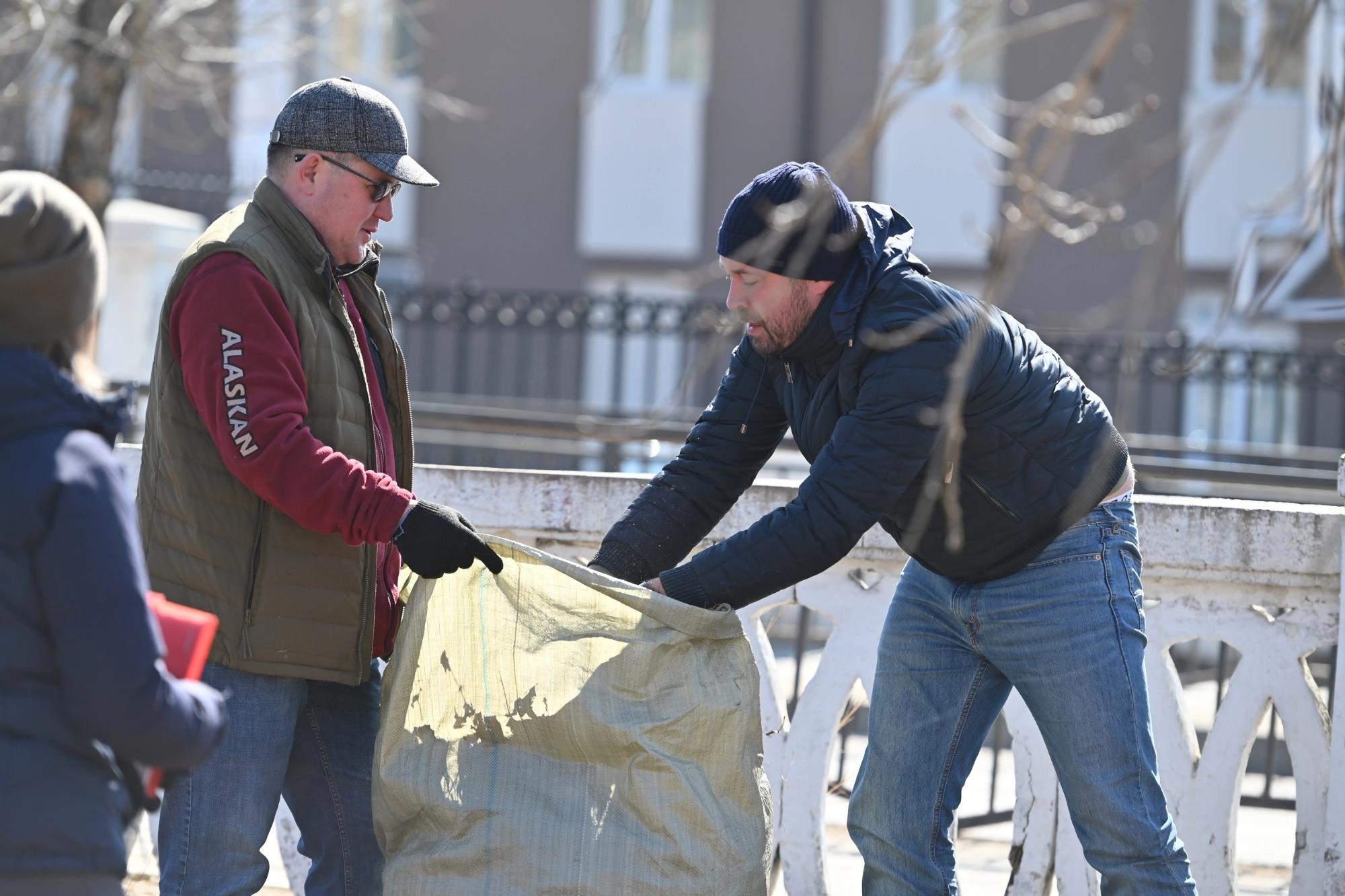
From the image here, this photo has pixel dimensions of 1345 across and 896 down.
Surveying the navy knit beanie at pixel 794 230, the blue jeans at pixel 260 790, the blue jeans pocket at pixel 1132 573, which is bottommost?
the blue jeans at pixel 260 790

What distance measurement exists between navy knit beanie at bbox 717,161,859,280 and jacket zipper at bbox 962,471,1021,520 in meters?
0.46

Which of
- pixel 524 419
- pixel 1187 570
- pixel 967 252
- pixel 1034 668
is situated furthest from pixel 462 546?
pixel 967 252

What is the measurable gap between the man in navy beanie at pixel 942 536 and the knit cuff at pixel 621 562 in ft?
0.52

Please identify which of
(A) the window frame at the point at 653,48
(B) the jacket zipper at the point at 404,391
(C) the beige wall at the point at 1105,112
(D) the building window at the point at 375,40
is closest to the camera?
(B) the jacket zipper at the point at 404,391

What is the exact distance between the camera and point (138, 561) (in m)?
1.96

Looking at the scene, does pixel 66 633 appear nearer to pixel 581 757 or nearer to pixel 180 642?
pixel 180 642

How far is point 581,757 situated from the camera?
296cm

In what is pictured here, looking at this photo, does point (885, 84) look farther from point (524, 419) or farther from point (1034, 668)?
point (524, 419)

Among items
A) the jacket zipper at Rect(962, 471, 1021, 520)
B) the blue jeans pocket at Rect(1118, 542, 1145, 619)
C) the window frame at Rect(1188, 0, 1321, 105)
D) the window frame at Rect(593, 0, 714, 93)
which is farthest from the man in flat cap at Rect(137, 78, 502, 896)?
the window frame at Rect(1188, 0, 1321, 105)

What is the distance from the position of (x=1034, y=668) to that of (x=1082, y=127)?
3.75 feet

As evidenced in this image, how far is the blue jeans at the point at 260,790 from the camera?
9.21 feet

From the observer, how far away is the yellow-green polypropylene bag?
2.94 metres

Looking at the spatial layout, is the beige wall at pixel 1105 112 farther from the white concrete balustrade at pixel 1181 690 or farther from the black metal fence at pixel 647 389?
the white concrete balustrade at pixel 1181 690

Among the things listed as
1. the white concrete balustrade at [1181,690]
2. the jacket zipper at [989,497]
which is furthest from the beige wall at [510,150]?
the jacket zipper at [989,497]
